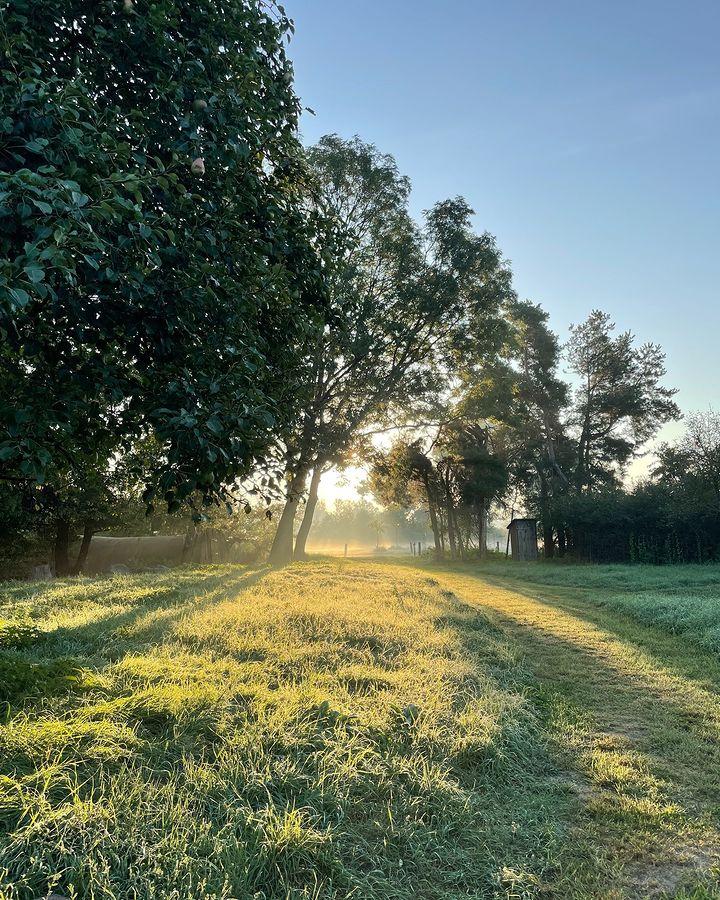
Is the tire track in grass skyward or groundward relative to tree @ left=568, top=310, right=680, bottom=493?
groundward

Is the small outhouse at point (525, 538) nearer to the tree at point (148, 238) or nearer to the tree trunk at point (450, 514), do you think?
the tree trunk at point (450, 514)

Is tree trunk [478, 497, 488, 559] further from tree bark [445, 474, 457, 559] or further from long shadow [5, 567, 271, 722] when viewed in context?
long shadow [5, 567, 271, 722]

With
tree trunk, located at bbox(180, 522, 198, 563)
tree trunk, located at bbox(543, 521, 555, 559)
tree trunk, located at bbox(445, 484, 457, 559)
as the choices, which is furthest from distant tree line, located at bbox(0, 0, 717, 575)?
tree trunk, located at bbox(445, 484, 457, 559)

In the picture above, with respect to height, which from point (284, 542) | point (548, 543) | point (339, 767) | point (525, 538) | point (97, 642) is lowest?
point (339, 767)

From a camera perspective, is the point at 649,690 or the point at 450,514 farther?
the point at 450,514

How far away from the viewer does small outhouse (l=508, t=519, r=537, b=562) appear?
36.2 m

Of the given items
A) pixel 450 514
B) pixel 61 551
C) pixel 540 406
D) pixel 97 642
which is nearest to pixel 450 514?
pixel 450 514

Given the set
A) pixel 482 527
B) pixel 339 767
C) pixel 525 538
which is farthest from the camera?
pixel 482 527

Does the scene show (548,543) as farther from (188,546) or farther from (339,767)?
(339,767)

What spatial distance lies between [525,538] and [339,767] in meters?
34.5

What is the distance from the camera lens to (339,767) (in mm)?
3875

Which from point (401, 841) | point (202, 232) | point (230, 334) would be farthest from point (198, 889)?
point (202, 232)

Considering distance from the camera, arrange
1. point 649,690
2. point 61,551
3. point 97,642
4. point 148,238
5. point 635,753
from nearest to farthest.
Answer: point 148,238 < point 635,753 < point 97,642 < point 649,690 < point 61,551

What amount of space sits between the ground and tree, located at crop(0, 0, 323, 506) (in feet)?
5.89
